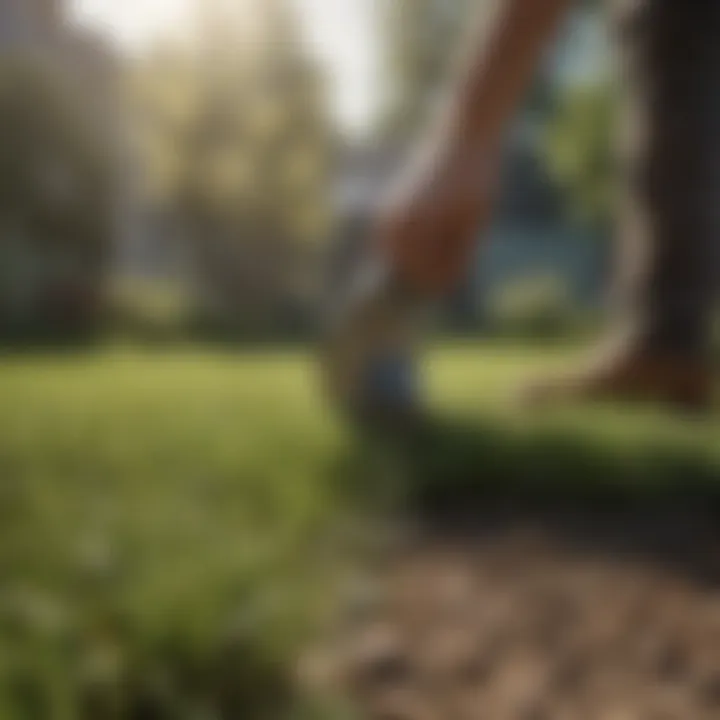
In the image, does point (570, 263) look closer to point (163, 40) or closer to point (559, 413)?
point (559, 413)

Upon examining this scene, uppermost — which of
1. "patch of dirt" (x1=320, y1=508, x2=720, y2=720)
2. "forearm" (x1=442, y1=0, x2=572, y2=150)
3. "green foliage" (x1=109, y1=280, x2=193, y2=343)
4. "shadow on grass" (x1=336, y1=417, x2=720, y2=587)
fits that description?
"forearm" (x1=442, y1=0, x2=572, y2=150)

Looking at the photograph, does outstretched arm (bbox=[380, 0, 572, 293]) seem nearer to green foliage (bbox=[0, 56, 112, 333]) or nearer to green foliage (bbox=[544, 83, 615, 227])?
green foliage (bbox=[544, 83, 615, 227])

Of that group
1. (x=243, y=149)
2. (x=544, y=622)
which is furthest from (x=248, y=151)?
(x=544, y=622)

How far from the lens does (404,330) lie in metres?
0.51

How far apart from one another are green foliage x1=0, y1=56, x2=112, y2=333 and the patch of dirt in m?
0.18

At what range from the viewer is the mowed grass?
0.43 meters

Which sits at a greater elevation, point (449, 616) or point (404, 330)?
point (404, 330)

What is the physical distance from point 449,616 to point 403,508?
6 centimetres

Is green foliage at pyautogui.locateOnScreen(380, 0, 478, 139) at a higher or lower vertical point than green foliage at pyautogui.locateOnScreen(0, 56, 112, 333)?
higher

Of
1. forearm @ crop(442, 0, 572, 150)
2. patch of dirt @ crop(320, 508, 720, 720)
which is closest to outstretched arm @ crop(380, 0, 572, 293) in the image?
forearm @ crop(442, 0, 572, 150)

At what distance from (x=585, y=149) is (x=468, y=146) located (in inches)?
2.3

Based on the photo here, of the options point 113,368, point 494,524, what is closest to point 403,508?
point 494,524

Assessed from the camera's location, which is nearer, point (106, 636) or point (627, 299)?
point (106, 636)

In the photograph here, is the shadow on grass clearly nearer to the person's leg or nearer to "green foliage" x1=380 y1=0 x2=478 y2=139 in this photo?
the person's leg
